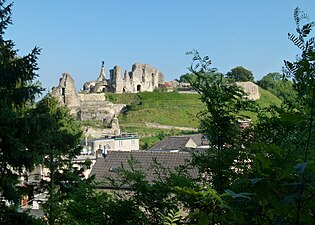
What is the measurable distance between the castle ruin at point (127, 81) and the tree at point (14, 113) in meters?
64.1

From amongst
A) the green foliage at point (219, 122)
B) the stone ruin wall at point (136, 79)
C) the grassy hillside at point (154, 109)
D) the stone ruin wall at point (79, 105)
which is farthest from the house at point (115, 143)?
the green foliage at point (219, 122)

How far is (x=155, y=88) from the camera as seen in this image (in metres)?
84.3

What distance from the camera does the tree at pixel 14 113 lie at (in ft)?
40.4

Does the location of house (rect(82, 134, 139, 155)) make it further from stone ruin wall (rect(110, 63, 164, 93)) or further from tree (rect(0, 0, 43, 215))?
stone ruin wall (rect(110, 63, 164, 93))

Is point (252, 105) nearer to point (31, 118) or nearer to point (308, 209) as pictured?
point (308, 209)

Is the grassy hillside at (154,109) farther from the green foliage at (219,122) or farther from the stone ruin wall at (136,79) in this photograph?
the green foliage at (219,122)

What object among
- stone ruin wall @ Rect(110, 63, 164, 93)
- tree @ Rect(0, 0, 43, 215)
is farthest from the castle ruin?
tree @ Rect(0, 0, 43, 215)

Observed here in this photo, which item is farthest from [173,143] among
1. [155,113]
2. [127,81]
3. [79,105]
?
[127,81]

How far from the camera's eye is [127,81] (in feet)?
262

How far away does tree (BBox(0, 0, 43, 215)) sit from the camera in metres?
12.3

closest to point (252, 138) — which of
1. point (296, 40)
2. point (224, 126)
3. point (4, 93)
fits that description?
point (224, 126)

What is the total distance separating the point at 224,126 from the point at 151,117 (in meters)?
62.7

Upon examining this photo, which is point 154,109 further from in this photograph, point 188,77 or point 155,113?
point 188,77

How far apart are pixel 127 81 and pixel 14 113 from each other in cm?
6748
